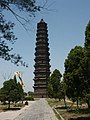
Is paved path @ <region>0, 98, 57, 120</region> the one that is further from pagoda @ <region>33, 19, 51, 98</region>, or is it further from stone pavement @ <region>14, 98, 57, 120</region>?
pagoda @ <region>33, 19, 51, 98</region>

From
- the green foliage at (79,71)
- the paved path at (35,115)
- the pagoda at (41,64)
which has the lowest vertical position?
the paved path at (35,115)

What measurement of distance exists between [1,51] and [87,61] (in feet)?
40.3

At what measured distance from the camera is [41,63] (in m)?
136

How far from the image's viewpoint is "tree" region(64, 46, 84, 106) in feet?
106

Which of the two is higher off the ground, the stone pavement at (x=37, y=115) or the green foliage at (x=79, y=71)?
the green foliage at (x=79, y=71)

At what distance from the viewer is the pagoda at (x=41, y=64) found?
438 ft

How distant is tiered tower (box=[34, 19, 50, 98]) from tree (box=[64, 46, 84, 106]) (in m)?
94.2

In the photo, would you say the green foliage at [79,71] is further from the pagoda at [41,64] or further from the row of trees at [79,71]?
the pagoda at [41,64]

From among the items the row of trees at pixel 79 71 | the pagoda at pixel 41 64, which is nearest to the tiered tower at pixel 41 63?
the pagoda at pixel 41 64

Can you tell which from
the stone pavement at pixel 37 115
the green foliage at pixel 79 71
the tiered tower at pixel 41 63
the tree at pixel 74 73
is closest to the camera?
the green foliage at pixel 79 71

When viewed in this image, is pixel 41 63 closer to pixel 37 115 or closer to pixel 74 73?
pixel 37 115

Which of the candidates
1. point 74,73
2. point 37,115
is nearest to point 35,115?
point 37,115

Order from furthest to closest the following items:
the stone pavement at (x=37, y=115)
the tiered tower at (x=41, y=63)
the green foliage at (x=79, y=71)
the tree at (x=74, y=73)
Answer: the tiered tower at (x=41, y=63) < the tree at (x=74, y=73) < the stone pavement at (x=37, y=115) < the green foliage at (x=79, y=71)

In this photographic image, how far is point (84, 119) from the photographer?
88.9ft
